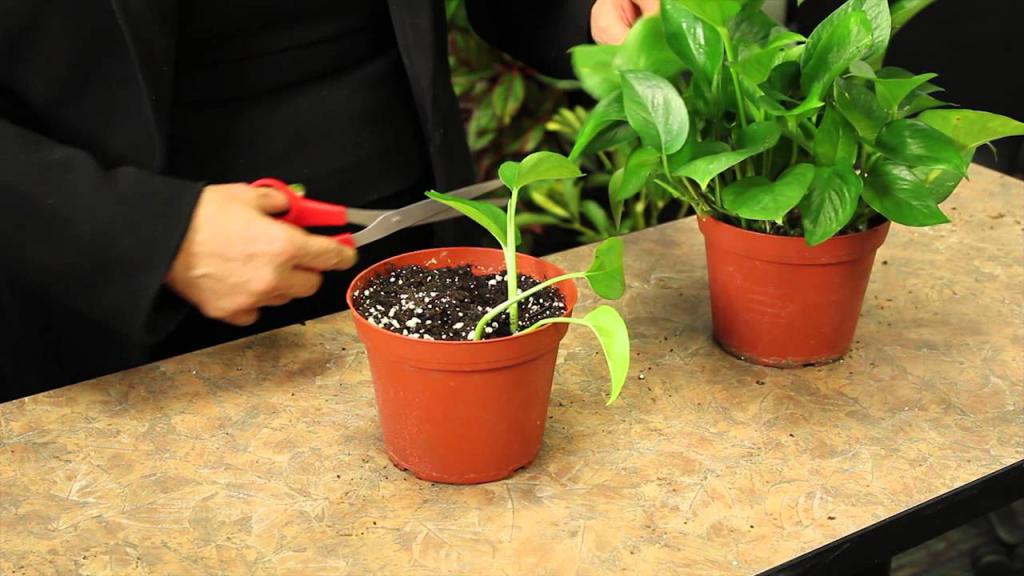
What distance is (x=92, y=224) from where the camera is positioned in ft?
3.18

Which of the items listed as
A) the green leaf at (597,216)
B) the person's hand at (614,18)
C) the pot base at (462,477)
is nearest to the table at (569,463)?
the pot base at (462,477)

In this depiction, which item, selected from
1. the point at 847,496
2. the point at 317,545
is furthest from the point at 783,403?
the point at 317,545

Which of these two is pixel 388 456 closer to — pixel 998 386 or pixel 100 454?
pixel 100 454

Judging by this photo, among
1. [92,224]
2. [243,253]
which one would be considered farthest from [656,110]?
[92,224]

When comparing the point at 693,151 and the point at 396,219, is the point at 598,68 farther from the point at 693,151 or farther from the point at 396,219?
the point at 396,219

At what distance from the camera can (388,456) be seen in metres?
0.90

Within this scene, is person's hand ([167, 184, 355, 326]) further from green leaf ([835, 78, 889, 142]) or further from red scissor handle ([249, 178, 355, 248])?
green leaf ([835, 78, 889, 142])

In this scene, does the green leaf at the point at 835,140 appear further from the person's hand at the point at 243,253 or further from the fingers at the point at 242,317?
the fingers at the point at 242,317

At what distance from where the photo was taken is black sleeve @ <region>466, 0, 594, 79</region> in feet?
4.45

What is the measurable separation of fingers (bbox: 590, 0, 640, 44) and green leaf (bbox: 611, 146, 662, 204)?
0.33 meters

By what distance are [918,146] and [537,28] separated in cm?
66

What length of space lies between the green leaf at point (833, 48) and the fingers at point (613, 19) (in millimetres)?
368

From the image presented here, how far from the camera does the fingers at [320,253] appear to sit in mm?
964

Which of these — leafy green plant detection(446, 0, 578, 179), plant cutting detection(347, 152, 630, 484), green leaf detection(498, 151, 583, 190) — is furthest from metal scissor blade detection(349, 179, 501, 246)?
leafy green plant detection(446, 0, 578, 179)
